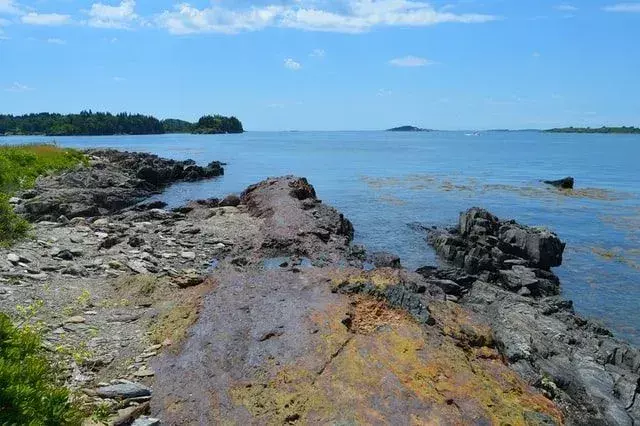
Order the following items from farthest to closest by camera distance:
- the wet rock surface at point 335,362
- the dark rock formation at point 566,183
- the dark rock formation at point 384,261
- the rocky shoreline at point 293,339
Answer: the dark rock formation at point 566,183
the dark rock formation at point 384,261
the rocky shoreline at point 293,339
the wet rock surface at point 335,362

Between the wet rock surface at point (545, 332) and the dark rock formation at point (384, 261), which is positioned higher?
the dark rock formation at point (384, 261)

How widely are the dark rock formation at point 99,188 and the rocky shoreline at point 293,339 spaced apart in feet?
13.8

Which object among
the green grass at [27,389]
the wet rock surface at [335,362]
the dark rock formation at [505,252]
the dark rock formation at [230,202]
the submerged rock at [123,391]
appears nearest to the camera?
the green grass at [27,389]

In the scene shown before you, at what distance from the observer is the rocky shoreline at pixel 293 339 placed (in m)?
8.42

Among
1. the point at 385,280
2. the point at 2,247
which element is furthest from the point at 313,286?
the point at 2,247

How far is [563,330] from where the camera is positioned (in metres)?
14.7

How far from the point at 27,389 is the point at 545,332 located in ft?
39.7

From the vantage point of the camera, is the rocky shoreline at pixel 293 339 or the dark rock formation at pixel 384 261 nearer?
the rocky shoreline at pixel 293 339

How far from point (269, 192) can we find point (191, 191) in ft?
59.9

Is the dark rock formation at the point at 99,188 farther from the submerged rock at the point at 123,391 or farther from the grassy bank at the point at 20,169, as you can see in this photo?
the submerged rock at the point at 123,391

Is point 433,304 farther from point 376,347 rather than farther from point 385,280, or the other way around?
point 376,347

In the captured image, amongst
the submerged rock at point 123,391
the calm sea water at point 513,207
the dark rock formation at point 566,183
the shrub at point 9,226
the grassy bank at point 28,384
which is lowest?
the calm sea water at point 513,207

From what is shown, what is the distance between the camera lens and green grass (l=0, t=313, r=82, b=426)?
639cm

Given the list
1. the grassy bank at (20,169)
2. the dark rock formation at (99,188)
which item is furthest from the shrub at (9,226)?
the dark rock formation at (99,188)
